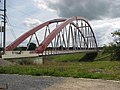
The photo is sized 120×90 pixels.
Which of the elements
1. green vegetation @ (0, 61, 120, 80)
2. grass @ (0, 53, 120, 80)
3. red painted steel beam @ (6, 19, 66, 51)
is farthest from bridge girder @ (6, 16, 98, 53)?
green vegetation @ (0, 61, 120, 80)

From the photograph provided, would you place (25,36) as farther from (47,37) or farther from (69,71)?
(69,71)

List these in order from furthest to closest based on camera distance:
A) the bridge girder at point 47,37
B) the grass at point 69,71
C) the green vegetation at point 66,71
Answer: the bridge girder at point 47,37
the grass at point 69,71
the green vegetation at point 66,71

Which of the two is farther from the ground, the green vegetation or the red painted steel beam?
the red painted steel beam

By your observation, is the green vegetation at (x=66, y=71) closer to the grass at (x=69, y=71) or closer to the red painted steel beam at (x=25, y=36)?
the grass at (x=69, y=71)

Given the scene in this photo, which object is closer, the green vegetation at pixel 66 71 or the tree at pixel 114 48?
the green vegetation at pixel 66 71

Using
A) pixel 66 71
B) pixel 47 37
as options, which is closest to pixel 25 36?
pixel 47 37

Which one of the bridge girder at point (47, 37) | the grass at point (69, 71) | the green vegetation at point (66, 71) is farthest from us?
the bridge girder at point (47, 37)

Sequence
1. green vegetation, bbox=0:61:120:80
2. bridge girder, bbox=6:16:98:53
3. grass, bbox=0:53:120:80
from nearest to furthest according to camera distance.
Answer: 1. green vegetation, bbox=0:61:120:80
2. grass, bbox=0:53:120:80
3. bridge girder, bbox=6:16:98:53

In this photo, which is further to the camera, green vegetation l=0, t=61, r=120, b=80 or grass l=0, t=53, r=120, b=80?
grass l=0, t=53, r=120, b=80

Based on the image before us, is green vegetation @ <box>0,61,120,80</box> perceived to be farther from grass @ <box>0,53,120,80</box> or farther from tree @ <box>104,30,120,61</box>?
tree @ <box>104,30,120,61</box>

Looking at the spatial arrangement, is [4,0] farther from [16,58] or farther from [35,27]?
[35,27]

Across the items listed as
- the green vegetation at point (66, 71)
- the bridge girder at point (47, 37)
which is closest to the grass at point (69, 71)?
the green vegetation at point (66, 71)

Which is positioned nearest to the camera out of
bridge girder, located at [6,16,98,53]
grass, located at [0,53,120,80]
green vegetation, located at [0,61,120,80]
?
green vegetation, located at [0,61,120,80]

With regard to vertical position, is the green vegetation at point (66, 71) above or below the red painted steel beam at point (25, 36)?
below
